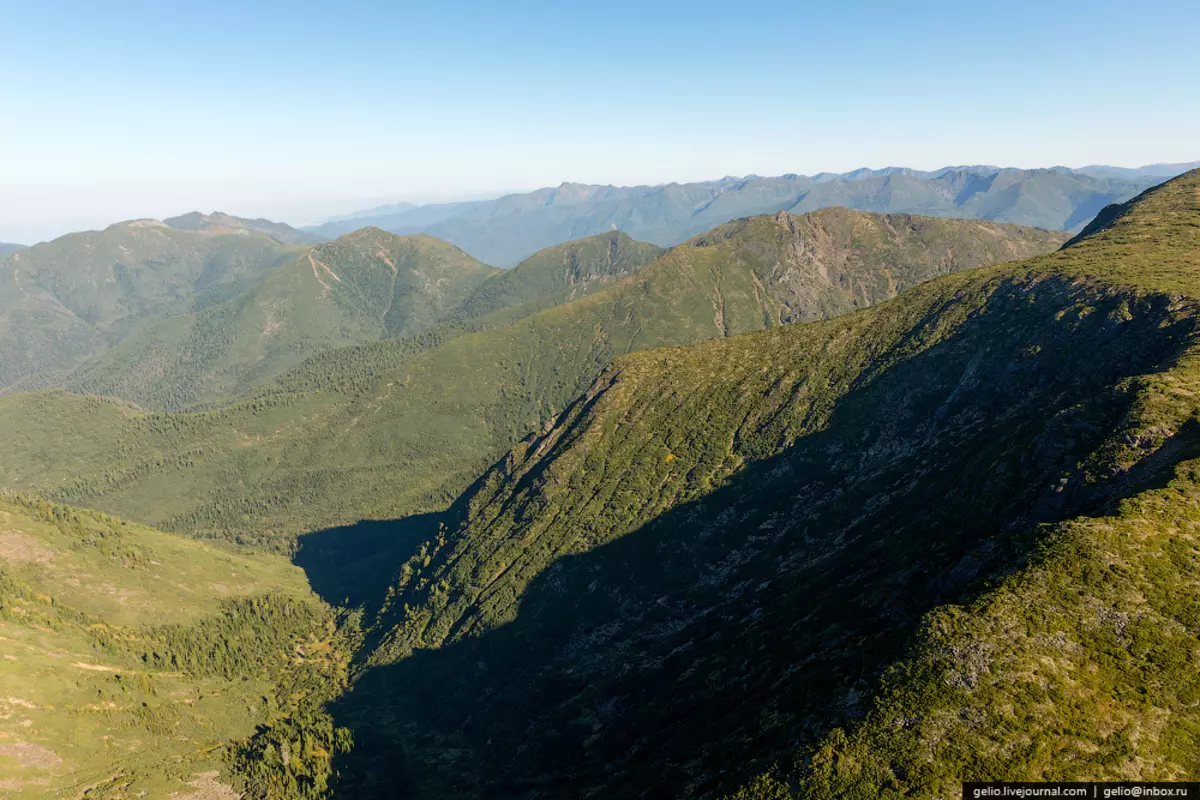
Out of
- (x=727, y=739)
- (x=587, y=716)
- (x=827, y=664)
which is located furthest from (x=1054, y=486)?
(x=587, y=716)

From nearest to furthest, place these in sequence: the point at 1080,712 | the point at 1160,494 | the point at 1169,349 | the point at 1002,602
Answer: the point at 1080,712, the point at 1002,602, the point at 1160,494, the point at 1169,349

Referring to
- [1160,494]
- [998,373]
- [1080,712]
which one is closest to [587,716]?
[1080,712]

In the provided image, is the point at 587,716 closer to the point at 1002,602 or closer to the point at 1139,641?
the point at 1002,602

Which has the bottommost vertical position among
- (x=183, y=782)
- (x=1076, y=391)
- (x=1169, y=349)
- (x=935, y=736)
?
(x=183, y=782)

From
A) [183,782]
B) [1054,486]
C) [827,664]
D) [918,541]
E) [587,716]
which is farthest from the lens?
[183,782]

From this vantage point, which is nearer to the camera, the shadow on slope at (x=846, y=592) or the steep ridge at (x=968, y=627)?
the steep ridge at (x=968, y=627)

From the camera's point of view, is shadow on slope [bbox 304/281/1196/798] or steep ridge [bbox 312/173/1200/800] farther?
shadow on slope [bbox 304/281/1196/798]

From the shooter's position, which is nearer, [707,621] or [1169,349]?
[1169,349]

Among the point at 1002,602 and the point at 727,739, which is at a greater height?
the point at 1002,602

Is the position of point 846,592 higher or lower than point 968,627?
lower

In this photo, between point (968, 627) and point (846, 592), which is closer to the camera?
point (968, 627)
